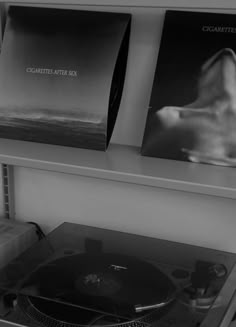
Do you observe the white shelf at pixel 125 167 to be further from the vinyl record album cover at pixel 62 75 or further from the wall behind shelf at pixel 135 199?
the wall behind shelf at pixel 135 199

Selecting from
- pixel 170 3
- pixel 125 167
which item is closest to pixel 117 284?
pixel 125 167

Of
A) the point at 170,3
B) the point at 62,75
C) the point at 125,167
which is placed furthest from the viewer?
the point at 62,75

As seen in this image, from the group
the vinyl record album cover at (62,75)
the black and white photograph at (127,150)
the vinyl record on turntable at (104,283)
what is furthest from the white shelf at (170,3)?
the vinyl record on turntable at (104,283)

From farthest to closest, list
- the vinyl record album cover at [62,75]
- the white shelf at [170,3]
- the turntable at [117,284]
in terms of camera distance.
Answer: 1. the vinyl record album cover at [62,75]
2. the turntable at [117,284]
3. the white shelf at [170,3]

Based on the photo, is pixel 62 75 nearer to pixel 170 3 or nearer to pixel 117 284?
pixel 170 3

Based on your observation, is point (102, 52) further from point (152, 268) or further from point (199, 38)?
point (152, 268)

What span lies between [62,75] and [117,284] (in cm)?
44

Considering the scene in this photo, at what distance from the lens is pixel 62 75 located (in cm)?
102

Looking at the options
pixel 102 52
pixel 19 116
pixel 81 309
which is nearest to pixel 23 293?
pixel 81 309

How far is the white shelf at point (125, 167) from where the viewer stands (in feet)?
2.69

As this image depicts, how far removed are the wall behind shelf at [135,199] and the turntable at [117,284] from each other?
0.24ft

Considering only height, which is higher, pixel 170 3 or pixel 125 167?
A: pixel 170 3

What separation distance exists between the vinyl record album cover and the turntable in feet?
0.79

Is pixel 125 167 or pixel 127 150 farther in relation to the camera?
pixel 127 150
